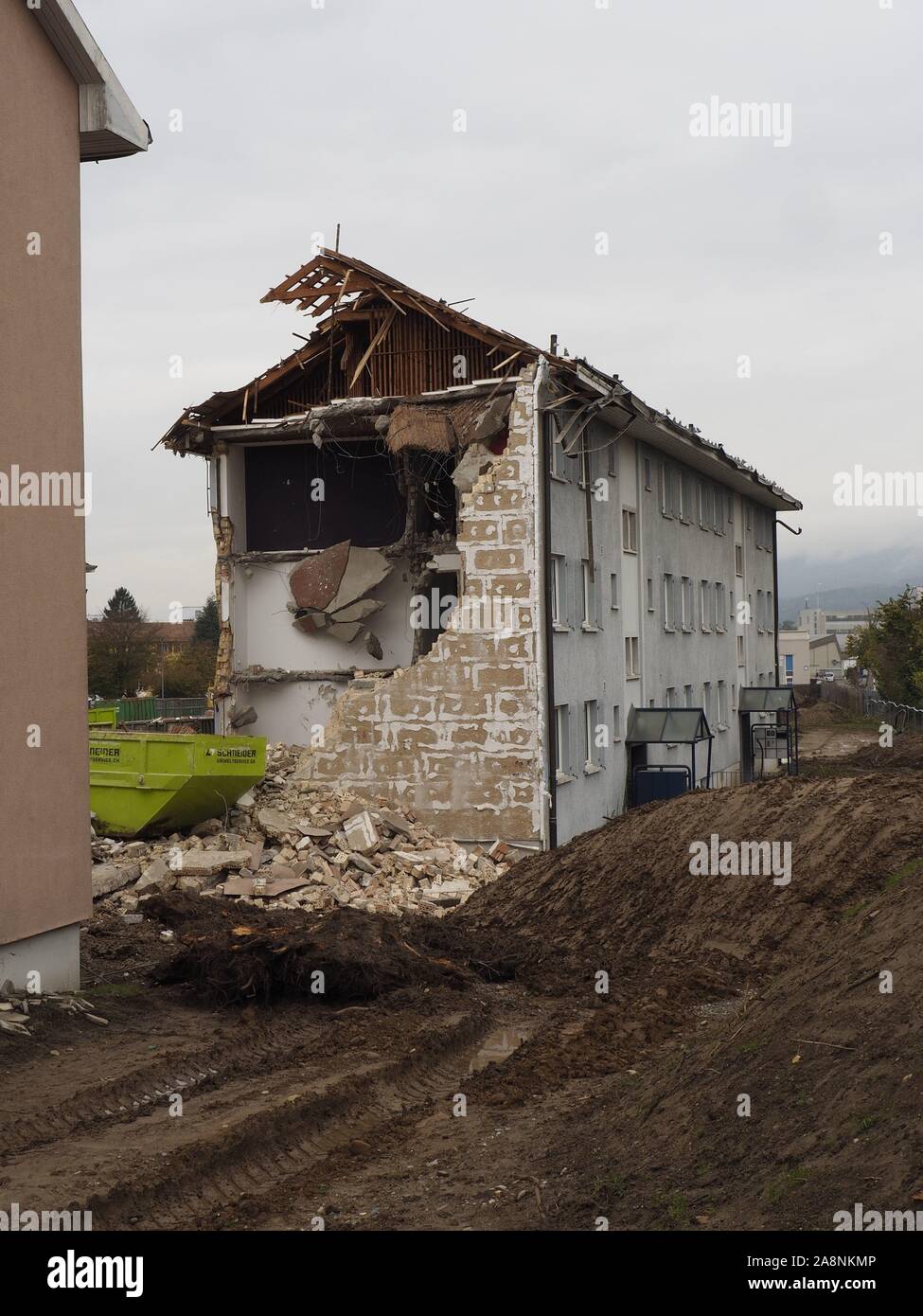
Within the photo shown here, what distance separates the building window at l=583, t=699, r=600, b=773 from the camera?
89.8 ft

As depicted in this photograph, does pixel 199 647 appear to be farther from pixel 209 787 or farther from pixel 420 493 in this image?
pixel 209 787

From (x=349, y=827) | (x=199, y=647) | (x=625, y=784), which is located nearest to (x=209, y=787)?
(x=349, y=827)

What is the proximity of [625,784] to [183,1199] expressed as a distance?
23.5 meters

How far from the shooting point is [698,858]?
57.5ft

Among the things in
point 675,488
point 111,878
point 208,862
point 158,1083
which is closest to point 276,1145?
point 158,1083

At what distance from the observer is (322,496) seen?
1072 inches

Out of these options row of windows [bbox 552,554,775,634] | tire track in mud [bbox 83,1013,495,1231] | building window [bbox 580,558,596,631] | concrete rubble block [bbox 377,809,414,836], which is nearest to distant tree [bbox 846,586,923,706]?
row of windows [bbox 552,554,775,634]

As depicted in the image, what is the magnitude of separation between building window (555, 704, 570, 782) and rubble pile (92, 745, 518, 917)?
211cm

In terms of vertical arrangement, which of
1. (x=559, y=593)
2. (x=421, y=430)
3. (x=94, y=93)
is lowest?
(x=559, y=593)

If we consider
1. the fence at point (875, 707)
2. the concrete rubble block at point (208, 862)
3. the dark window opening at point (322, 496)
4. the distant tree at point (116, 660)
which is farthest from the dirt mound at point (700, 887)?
the distant tree at point (116, 660)

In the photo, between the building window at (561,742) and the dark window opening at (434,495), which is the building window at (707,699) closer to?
the building window at (561,742)

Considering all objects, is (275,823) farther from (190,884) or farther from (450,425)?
(450,425)

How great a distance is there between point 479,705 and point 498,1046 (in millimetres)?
12369

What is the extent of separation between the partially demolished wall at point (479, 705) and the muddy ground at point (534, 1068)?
6.45 meters
